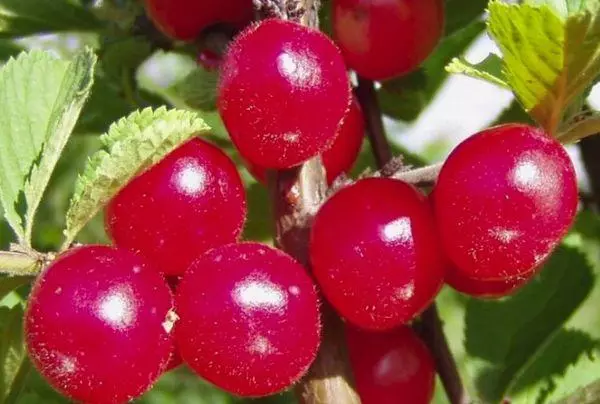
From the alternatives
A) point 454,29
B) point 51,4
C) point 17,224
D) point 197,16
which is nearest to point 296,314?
point 17,224

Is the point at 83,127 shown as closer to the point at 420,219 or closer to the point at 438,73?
the point at 438,73

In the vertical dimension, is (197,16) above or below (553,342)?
above

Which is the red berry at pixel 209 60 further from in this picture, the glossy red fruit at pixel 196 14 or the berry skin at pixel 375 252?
the berry skin at pixel 375 252

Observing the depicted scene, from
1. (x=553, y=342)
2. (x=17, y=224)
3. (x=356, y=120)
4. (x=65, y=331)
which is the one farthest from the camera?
(x=553, y=342)

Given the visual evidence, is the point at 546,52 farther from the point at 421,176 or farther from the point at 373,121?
the point at 373,121

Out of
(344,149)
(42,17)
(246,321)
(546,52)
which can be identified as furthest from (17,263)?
(42,17)

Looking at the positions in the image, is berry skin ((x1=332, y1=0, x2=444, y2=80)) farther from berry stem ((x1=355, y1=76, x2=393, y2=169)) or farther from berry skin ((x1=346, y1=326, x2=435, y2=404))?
berry skin ((x1=346, y1=326, x2=435, y2=404))

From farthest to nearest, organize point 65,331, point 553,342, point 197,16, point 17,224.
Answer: point 553,342, point 197,16, point 17,224, point 65,331
